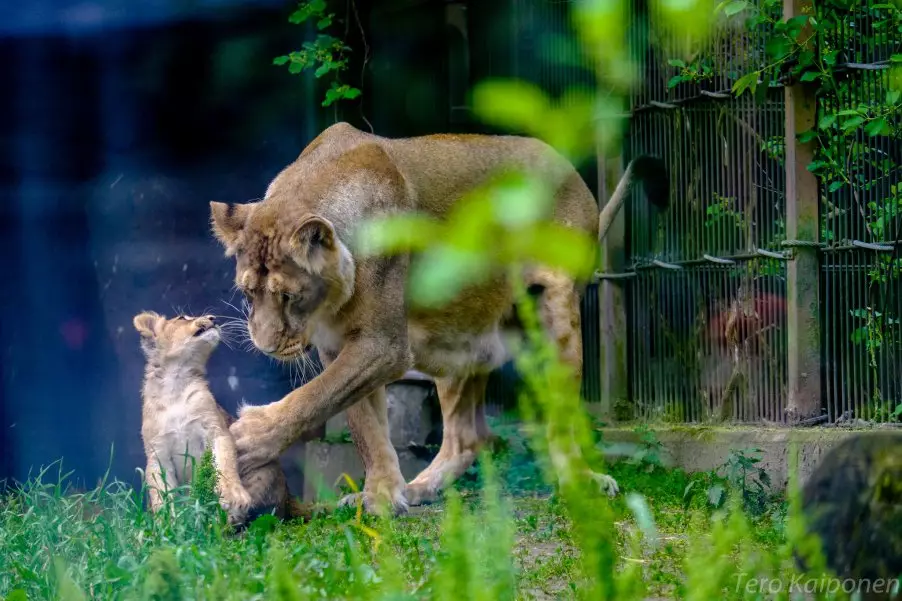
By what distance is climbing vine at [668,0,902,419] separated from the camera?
5.26 metres

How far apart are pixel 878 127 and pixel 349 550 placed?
3013mm

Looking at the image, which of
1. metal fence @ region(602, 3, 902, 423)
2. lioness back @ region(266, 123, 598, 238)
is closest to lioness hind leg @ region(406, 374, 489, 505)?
metal fence @ region(602, 3, 902, 423)

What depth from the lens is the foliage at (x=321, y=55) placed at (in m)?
7.38

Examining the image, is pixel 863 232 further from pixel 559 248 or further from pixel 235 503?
pixel 559 248

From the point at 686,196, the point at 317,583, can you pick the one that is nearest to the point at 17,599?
the point at 317,583

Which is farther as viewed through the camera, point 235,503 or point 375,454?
point 375,454

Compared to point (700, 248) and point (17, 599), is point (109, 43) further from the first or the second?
point (17, 599)

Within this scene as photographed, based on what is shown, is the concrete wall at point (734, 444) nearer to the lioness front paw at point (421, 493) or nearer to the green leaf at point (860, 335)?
the green leaf at point (860, 335)

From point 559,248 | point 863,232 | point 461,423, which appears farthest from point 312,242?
point 559,248

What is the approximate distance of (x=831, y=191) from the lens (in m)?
5.57

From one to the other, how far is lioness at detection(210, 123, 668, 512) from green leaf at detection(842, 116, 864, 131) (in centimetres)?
152

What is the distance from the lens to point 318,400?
5332 millimetres

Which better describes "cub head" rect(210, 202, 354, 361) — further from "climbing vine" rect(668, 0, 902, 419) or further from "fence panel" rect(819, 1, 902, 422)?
"fence panel" rect(819, 1, 902, 422)

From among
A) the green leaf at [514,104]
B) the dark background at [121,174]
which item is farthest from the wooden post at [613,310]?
the green leaf at [514,104]
